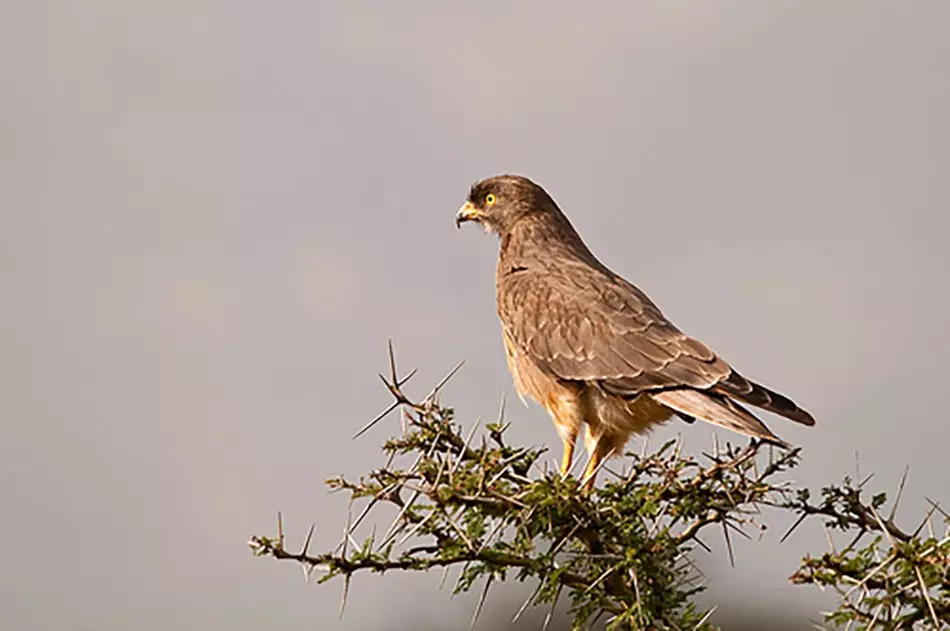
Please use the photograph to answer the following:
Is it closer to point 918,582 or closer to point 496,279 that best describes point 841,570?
point 918,582

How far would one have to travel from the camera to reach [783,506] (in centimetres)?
400

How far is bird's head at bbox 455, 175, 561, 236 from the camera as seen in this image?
7891mm

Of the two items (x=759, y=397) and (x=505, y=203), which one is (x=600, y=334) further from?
(x=505, y=203)

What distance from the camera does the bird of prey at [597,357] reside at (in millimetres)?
5512

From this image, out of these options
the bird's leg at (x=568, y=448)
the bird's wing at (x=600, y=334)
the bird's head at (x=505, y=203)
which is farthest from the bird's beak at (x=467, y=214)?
the bird's leg at (x=568, y=448)

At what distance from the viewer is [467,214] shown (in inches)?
323

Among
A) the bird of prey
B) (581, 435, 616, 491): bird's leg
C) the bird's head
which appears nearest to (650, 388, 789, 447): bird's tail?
the bird of prey

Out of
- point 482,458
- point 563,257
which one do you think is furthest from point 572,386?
point 482,458

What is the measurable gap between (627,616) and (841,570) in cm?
69

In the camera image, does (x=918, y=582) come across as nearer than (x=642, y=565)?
Yes

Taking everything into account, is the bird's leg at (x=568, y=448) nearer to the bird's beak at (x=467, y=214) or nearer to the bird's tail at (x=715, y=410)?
the bird's tail at (x=715, y=410)

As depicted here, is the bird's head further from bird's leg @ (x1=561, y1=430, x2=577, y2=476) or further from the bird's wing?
bird's leg @ (x1=561, y1=430, x2=577, y2=476)

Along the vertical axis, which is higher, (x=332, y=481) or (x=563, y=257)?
(x=563, y=257)

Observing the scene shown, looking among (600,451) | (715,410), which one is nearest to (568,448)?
(600,451)
